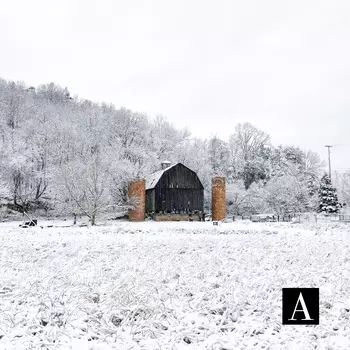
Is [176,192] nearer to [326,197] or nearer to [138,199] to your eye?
[138,199]

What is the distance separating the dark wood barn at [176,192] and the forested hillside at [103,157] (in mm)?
4702

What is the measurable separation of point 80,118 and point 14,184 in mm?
14741

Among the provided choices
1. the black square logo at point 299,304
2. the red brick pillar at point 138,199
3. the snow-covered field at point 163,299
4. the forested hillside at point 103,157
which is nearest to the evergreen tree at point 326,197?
the forested hillside at point 103,157

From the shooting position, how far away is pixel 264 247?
14789 mm

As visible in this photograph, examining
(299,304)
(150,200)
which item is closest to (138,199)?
(150,200)

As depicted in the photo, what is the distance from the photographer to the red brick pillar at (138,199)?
41438 millimetres

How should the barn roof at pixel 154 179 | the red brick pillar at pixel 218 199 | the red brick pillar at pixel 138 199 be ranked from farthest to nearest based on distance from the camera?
the red brick pillar at pixel 218 199 < the barn roof at pixel 154 179 < the red brick pillar at pixel 138 199

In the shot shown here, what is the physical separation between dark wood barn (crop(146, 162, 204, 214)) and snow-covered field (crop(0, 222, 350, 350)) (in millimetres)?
28733

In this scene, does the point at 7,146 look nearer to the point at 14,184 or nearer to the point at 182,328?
the point at 14,184

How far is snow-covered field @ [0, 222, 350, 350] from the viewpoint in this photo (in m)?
6.15

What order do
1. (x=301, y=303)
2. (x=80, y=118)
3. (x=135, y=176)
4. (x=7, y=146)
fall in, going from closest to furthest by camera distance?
(x=301, y=303)
(x=7, y=146)
(x=135, y=176)
(x=80, y=118)

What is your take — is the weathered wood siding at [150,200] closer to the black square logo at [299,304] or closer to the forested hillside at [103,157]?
the forested hillside at [103,157]

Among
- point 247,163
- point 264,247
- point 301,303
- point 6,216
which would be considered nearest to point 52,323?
point 301,303

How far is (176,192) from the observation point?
1665 inches
